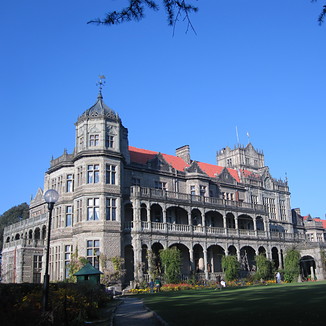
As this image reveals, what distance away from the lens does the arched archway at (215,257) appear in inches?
1810

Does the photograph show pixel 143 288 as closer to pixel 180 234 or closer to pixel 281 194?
pixel 180 234

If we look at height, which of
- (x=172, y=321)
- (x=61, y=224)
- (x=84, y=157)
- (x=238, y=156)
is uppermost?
(x=238, y=156)

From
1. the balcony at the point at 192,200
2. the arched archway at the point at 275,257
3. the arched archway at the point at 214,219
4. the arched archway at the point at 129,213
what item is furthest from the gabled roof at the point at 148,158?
the arched archway at the point at 275,257

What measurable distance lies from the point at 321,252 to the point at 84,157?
31.5 m

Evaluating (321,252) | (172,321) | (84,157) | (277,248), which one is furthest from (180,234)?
(172,321)

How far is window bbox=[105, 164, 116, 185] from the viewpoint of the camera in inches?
1511

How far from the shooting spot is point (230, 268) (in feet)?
136

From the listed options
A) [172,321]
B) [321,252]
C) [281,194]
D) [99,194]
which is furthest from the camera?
[281,194]

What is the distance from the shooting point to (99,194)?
37406mm

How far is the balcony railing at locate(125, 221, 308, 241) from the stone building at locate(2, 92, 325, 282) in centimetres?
11

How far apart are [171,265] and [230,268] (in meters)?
7.81

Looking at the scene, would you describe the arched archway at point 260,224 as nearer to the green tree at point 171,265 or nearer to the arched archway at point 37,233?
the green tree at point 171,265

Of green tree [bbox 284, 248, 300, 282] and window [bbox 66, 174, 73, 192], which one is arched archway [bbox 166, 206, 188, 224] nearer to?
window [bbox 66, 174, 73, 192]

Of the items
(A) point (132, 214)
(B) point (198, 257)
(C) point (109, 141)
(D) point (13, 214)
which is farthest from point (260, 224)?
(D) point (13, 214)
